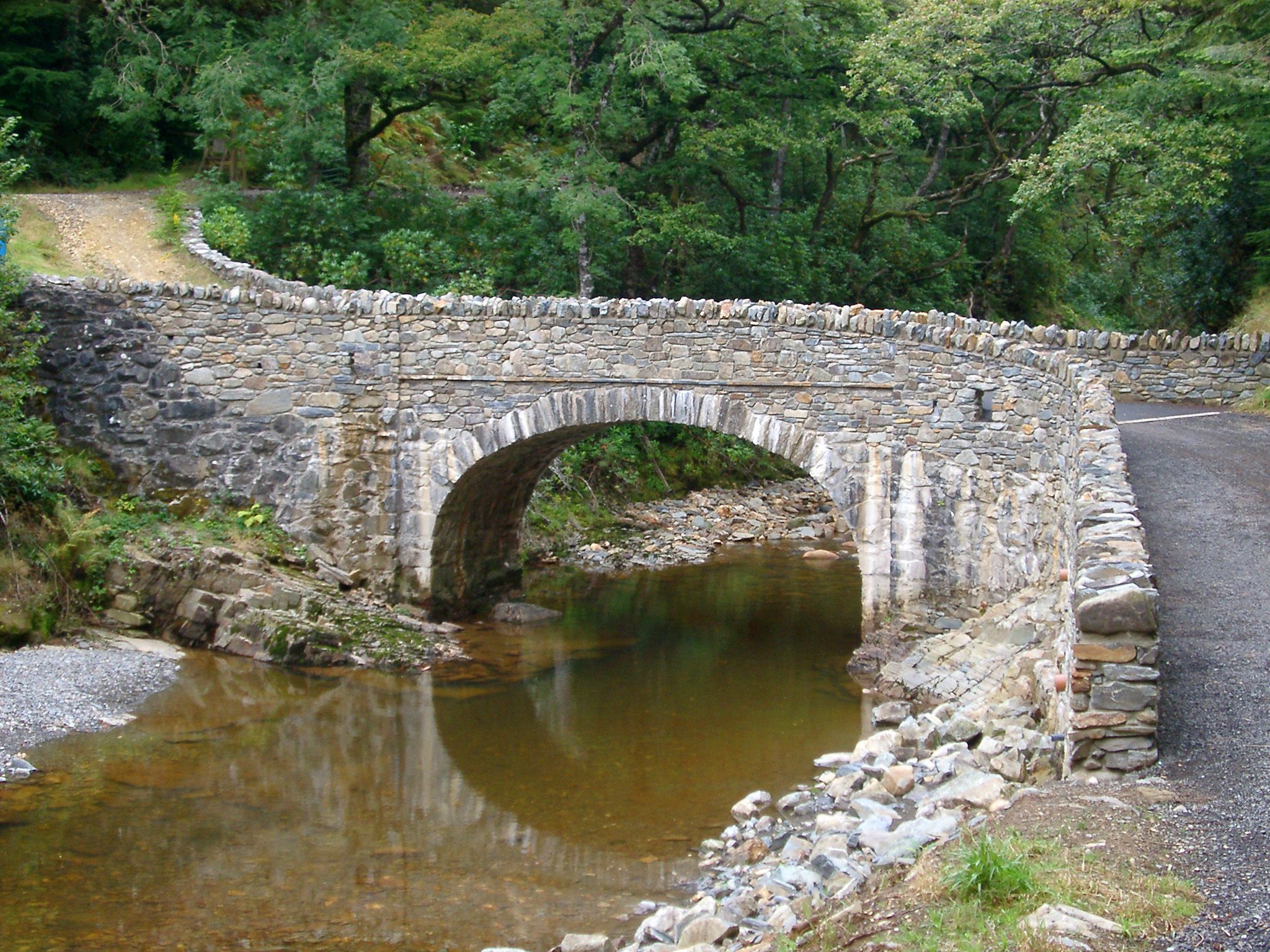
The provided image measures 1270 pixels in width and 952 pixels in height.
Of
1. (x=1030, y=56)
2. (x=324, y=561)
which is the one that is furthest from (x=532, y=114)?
(x=324, y=561)

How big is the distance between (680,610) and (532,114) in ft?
31.5

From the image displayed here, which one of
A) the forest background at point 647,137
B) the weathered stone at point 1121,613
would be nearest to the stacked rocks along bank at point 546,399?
the forest background at point 647,137

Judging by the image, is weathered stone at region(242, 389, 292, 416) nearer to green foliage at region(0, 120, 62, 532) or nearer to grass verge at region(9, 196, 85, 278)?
green foliage at region(0, 120, 62, 532)

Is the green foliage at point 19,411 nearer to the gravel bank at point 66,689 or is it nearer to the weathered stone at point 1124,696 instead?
the gravel bank at point 66,689

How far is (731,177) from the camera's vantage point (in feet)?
72.7

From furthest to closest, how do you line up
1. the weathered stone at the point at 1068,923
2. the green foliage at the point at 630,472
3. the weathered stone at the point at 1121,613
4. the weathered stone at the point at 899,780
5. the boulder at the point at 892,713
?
the green foliage at the point at 630,472, the boulder at the point at 892,713, the weathered stone at the point at 899,780, the weathered stone at the point at 1121,613, the weathered stone at the point at 1068,923

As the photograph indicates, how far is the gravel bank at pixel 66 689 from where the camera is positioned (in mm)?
10562

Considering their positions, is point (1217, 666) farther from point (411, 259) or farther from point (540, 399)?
point (411, 259)

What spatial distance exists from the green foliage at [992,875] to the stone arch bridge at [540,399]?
25.1ft

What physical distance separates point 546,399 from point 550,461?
2774mm

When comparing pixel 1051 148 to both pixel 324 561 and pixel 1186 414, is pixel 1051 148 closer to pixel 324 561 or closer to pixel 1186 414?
pixel 1186 414

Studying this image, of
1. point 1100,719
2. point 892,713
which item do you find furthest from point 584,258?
point 1100,719

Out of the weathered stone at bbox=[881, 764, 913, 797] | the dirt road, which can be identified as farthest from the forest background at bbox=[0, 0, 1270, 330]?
the weathered stone at bbox=[881, 764, 913, 797]

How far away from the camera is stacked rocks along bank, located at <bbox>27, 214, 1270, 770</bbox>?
12.7 metres
